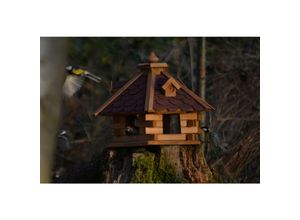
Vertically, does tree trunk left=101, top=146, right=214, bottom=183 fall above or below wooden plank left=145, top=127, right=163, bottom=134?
below

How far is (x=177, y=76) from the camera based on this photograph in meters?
16.8

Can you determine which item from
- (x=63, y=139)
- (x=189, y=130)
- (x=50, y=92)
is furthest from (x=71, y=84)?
(x=189, y=130)

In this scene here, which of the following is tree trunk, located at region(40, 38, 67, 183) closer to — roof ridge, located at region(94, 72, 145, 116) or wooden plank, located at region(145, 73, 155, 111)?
roof ridge, located at region(94, 72, 145, 116)

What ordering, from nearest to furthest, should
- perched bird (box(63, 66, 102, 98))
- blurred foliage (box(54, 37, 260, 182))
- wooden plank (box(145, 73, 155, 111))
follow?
wooden plank (box(145, 73, 155, 111)), perched bird (box(63, 66, 102, 98)), blurred foliage (box(54, 37, 260, 182))

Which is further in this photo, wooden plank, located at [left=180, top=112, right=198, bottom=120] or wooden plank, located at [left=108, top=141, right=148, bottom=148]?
wooden plank, located at [left=180, top=112, right=198, bottom=120]

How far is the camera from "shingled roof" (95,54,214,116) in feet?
33.9

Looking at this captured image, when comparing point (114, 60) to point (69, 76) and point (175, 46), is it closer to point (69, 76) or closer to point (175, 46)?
point (175, 46)

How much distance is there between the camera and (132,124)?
10805 millimetres

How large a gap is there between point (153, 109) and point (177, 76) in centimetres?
661

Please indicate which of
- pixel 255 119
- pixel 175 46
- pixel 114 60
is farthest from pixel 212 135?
A: pixel 114 60

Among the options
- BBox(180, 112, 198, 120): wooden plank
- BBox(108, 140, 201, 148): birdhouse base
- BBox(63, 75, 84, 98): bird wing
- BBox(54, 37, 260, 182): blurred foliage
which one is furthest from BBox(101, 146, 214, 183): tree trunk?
BBox(54, 37, 260, 182): blurred foliage

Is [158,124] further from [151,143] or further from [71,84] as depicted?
[71,84]

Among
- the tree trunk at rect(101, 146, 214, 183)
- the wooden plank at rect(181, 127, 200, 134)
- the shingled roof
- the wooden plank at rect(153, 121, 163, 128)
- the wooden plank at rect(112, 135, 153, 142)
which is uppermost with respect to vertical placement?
the shingled roof

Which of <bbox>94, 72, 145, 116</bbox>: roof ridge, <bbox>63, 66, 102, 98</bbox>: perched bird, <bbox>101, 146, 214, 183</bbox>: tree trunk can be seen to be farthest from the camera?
<bbox>63, 66, 102, 98</bbox>: perched bird
